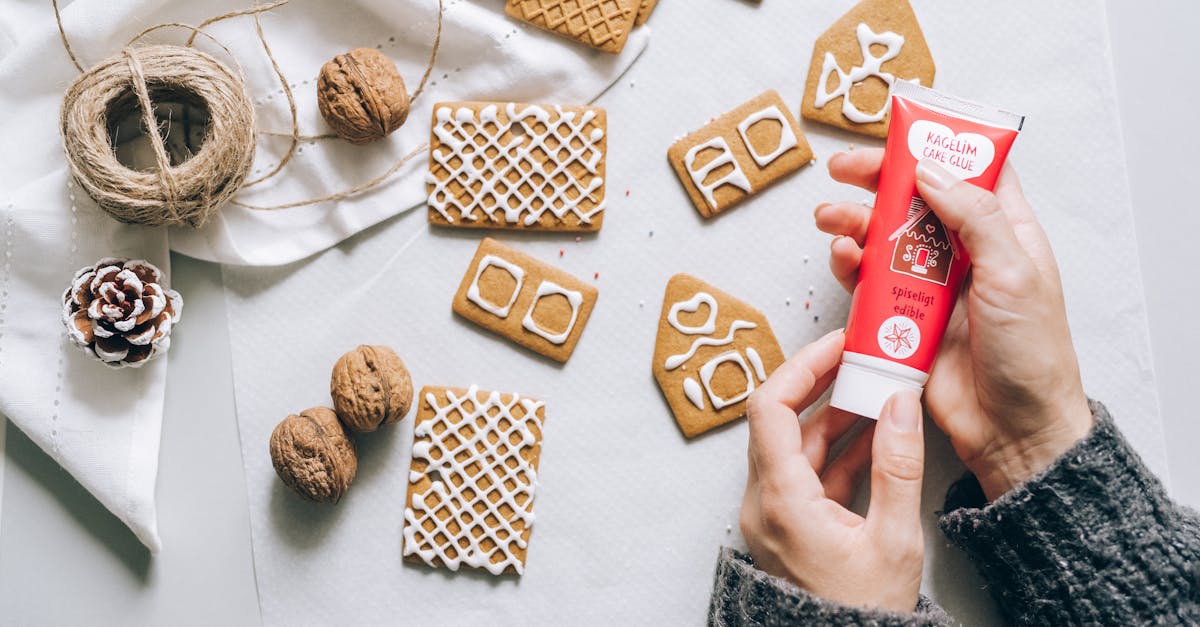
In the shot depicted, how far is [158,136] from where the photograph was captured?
100cm

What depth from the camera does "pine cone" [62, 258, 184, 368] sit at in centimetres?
103

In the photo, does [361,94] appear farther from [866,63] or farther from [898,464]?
[898,464]

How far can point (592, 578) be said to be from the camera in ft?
3.75

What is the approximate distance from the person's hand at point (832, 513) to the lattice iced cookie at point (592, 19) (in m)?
0.48

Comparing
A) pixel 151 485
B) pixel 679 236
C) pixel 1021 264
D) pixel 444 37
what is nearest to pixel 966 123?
pixel 1021 264

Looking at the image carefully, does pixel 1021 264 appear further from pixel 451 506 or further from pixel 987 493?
pixel 451 506

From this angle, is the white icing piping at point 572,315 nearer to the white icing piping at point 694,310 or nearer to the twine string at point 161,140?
the white icing piping at point 694,310

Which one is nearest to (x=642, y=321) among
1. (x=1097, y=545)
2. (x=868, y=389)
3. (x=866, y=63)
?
(x=868, y=389)

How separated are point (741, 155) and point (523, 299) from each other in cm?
34

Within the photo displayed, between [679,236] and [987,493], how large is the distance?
49 centimetres

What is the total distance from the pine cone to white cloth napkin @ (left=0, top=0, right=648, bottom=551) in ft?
0.20

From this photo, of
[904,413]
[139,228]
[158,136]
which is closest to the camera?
[904,413]

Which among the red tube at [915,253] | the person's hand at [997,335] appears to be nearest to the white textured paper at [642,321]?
the person's hand at [997,335]

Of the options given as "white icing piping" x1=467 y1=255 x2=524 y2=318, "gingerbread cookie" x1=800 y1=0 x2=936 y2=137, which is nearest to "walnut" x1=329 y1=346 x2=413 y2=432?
"white icing piping" x1=467 y1=255 x2=524 y2=318
